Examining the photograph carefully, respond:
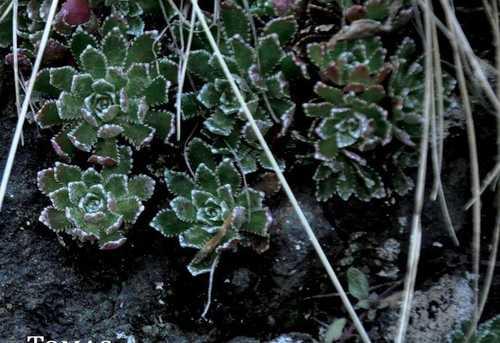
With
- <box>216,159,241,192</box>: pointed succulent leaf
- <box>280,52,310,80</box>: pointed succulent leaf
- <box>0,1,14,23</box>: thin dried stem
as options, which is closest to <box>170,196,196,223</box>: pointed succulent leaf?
<box>216,159,241,192</box>: pointed succulent leaf

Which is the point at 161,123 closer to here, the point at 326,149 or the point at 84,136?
the point at 84,136

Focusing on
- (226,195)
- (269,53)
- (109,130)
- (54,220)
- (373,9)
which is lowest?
(54,220)

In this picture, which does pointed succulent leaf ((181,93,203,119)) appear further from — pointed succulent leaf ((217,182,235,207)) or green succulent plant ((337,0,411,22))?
green succulent plant ((337,0,411,22))

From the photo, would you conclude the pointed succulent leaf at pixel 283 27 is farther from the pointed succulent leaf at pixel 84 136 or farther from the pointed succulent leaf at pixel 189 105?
the pointed succulent leaf at pixel 84 136

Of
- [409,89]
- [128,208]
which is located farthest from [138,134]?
[409,89]

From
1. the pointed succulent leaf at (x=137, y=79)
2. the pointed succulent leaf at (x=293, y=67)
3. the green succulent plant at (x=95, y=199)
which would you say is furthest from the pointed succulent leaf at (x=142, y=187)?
the pointed succulent leaf at (x=293, y=67)
